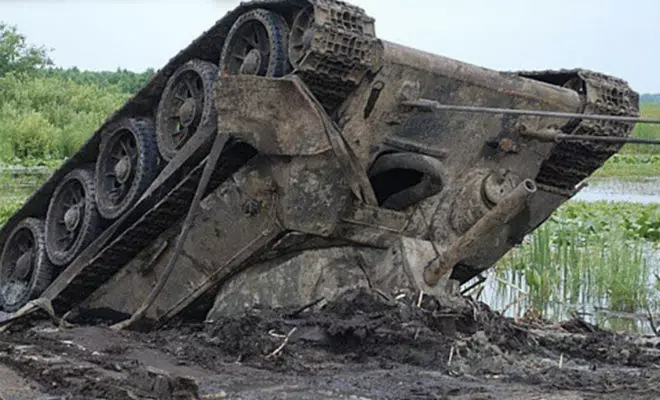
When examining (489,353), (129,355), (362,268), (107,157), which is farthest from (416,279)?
(107,157)

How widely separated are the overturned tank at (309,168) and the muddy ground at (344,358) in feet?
1.47

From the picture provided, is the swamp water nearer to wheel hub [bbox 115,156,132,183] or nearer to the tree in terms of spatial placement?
wheel hub [bbox 115,156,132,183]

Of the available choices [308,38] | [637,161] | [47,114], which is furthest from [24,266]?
[637,161]

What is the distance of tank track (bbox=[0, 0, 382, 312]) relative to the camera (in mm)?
7086

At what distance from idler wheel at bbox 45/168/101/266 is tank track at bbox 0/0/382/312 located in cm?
13

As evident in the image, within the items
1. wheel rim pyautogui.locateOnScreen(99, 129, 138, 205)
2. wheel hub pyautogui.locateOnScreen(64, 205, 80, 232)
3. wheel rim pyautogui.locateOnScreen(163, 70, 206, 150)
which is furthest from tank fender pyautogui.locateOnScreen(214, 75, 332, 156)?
wheel hub pyautogui.locateOnScreen(64, 205, 80, 232)

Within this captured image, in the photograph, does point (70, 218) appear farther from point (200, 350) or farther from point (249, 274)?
point (200, 350)

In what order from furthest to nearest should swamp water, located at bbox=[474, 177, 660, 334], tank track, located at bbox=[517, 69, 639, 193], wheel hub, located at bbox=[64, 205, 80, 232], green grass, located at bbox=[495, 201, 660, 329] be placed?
1. green grass, located at bbox=[495, 201, 660, 329]
2. swamp water, located at bbox=[474, 177, 660, 334]
3. wheel hub, located at bbox=[64, 205, 80, 232]
4. tank track, located at bbox=[517, 69, 639, 193]

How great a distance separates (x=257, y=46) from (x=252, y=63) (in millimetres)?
152

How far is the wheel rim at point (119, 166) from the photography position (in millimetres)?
8719

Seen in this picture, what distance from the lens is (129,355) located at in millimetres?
7020

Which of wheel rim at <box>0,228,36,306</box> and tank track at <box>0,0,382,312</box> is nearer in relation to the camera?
tank track at <box>0,0,382,312</box>

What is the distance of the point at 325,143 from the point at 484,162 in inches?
51.1

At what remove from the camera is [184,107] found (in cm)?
830
